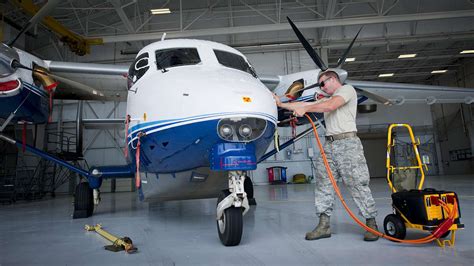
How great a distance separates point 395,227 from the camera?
3.16m

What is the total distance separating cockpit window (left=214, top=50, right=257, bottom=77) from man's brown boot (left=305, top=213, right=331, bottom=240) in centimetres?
244

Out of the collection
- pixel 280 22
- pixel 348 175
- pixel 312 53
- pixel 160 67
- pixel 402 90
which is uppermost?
pixel 280 22

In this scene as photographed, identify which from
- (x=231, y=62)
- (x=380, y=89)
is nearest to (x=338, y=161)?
(x=231, y=62)

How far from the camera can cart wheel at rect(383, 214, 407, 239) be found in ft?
10.2

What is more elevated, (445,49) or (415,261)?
(445,49)

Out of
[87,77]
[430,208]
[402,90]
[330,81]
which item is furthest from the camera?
[402,90]

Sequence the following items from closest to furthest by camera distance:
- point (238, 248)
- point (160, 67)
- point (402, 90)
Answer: point (238, 248) < point (160, 67) < point (402, 90)

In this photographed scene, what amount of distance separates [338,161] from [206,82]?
5.70 ft

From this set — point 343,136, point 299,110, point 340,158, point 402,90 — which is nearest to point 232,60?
point 299,110

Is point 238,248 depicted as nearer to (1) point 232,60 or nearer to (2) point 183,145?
(2) point 183,145

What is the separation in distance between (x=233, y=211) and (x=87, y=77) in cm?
657

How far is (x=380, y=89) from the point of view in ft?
29.7

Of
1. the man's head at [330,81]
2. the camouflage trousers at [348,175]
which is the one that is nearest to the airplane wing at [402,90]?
the man's head at [330,81]

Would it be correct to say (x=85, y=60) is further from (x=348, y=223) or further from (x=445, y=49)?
(x=445, y=49)
